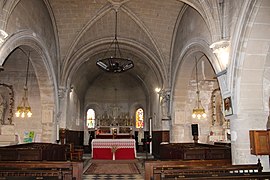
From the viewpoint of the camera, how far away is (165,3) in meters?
11.6

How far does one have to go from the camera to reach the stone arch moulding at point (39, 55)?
304 inches

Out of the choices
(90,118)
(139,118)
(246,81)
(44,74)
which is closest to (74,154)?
(44,74)

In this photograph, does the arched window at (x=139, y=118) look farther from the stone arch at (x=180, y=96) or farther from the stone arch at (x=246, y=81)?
the stone arch at (x=246, y=81)

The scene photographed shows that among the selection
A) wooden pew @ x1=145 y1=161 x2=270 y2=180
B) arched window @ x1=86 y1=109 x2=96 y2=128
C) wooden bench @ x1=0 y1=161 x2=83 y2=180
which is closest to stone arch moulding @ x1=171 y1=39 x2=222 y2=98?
wooden pew @ x1=145 y1=161 x2=270 y2=180

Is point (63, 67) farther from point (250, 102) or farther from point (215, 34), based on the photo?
point (250, 102)

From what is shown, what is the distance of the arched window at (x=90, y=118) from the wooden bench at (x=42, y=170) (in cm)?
1665

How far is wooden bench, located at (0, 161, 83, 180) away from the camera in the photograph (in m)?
5.23

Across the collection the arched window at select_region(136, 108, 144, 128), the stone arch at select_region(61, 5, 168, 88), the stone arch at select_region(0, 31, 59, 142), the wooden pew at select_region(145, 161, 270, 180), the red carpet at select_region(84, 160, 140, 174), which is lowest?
the red carpet at select_region(84, 160, 140, 174)

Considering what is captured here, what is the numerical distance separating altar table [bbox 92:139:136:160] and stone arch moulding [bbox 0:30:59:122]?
2901 mm

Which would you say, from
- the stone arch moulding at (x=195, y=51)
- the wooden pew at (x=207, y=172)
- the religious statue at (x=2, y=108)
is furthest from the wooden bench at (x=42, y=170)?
the religious statue at (x=2, y=108)

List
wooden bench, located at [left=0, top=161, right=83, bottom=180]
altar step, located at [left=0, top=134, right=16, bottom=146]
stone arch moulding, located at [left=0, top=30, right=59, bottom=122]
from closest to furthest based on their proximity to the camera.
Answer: wooden bench, located at [left=0, top=161, right=83, bottom=180] < stone arch moulding, located at [left=0, top=30, right=59, bottom=122] < altar step, located at [left=0, top=134, right=16, bottom=146]

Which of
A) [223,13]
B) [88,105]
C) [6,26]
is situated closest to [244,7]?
[223,13]

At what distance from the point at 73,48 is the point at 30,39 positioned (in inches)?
154

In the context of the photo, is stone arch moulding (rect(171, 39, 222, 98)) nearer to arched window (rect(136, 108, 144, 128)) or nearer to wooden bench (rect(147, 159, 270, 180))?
wooden bench (rect(147, 159, 270, 180))
